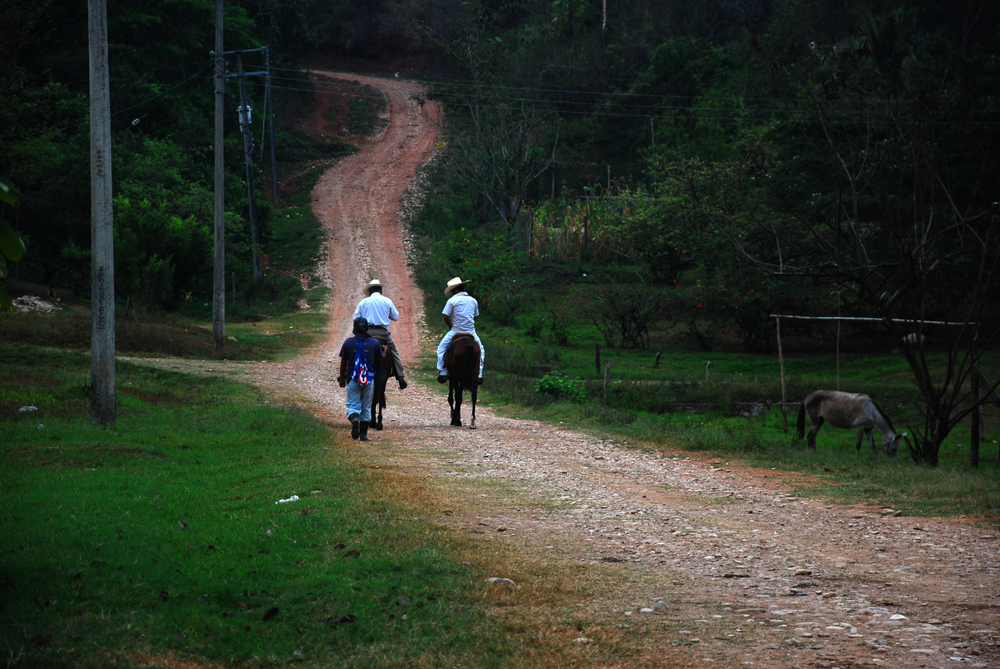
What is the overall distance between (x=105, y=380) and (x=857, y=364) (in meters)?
22.0

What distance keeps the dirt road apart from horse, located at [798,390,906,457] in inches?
216

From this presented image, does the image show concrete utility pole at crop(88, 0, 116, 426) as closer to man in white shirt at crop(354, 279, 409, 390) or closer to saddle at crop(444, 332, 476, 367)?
man in white shirt at crop(354, 279, 409, 390)

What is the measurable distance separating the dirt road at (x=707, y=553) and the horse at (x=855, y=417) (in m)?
5.49

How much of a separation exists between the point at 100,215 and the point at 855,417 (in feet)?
43.5

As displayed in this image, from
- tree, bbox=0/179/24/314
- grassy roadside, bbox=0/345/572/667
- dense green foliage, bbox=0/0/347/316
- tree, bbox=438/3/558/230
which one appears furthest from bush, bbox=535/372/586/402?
tree, bbox=438/3/558/230

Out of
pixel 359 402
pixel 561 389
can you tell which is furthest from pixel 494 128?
pixel 359 402

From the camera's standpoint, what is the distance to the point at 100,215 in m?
12.0

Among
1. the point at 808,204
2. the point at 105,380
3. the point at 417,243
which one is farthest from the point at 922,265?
the point at 417,243

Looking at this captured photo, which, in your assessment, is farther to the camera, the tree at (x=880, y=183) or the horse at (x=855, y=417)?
the tree at (x=880, y=183)

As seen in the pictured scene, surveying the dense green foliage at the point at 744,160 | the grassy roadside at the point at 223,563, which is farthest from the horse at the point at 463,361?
the dense green foliage at the point at 744,160

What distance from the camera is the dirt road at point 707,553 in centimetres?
491

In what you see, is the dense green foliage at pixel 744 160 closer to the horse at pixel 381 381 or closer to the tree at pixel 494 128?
the tree at pixel 494 128

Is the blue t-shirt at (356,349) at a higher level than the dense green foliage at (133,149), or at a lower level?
lower

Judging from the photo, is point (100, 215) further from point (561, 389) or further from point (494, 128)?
point (494, 128)
